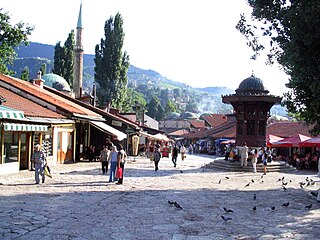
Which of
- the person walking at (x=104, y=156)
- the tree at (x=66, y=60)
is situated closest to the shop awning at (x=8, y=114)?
the person walking at (x=104, y=156)

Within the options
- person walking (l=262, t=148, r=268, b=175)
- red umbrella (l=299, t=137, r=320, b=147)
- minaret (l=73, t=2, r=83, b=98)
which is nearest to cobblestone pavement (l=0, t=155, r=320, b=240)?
person walking (l=262, t=148, r=268, b=175)

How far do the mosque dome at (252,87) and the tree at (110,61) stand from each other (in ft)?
78.7

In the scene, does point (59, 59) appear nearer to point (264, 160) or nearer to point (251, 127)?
point (251, 127)

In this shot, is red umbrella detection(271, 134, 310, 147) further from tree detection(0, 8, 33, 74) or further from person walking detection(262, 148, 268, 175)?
tree detection(0, 8, 33, 74)

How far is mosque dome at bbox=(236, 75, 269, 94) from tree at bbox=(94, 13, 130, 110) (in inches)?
945

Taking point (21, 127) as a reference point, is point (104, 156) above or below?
below

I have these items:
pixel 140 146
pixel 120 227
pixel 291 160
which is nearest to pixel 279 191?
pixel 120 227

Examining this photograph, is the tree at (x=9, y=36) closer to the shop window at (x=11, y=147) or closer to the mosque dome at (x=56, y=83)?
the shop window at (x=11, y=147)

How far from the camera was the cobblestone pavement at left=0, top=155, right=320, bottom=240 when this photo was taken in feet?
25.5

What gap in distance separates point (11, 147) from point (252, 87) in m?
16.6

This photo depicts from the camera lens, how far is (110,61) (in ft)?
157

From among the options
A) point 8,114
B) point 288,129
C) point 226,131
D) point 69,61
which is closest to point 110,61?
point 69,61

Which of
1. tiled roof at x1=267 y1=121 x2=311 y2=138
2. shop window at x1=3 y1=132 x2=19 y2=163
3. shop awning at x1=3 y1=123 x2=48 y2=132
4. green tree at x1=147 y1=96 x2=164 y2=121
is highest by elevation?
green tree at x1=147 y1=96 x2=164 y2=121

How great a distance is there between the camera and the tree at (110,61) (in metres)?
47.9
